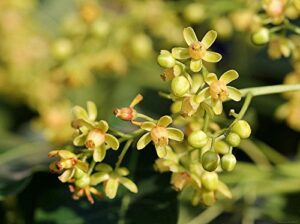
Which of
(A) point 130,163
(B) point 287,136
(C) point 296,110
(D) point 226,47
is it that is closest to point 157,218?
(A) point 130,163

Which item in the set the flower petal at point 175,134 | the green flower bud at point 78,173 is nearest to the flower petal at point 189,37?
the flower petal at point 175,134

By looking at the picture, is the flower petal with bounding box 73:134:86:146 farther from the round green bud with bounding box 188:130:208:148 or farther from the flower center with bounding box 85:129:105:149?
the round green bud with bounding box 188:130:208:148

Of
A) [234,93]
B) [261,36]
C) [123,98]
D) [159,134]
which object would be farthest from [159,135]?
[123,98]

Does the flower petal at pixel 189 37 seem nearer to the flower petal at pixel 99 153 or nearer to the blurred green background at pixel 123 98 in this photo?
the flower petal at pixel 99 153

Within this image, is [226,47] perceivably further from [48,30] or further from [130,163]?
[130,163]

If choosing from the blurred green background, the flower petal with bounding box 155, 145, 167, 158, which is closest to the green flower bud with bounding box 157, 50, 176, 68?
the flower petal with bounding box 155, 145, 167, 158
